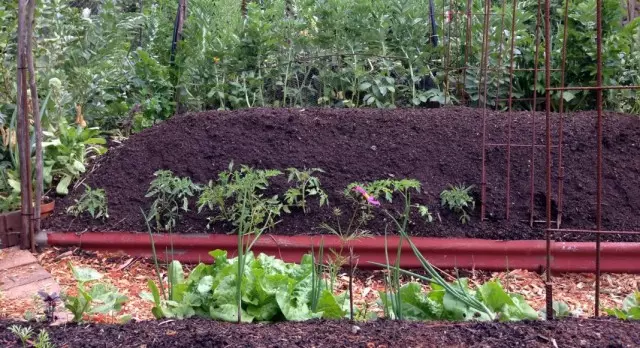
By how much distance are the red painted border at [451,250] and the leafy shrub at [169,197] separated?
161 mm

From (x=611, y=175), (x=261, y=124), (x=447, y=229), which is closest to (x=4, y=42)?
(x=261, y=124)

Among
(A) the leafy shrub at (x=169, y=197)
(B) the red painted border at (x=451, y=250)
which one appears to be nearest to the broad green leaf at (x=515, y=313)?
A: (B) the red painted border at (x=451, y=250)

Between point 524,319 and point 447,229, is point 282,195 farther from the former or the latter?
point 524,319

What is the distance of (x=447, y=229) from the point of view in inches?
174

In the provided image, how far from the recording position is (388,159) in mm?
4895

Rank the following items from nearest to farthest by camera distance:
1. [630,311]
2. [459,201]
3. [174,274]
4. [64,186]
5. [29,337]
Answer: [29,337] → [630,311] → [174,274] → [459,201] → [64,186]

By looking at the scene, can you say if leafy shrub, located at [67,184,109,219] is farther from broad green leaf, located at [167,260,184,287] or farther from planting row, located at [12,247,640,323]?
planting row, located at [12,247,640,323]

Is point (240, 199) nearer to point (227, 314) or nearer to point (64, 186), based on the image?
point (64, 186)

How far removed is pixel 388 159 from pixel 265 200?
95 centimetres

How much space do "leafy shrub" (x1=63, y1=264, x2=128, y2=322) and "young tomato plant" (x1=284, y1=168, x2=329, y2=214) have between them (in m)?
1.70

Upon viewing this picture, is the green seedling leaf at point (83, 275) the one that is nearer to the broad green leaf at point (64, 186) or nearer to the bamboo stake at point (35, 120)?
the bamboo stake at point (35, 120)

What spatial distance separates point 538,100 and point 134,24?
3502 millimetres

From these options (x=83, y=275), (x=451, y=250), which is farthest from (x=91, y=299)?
(x=451, y=250)

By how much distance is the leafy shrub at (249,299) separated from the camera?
8.97 ft
